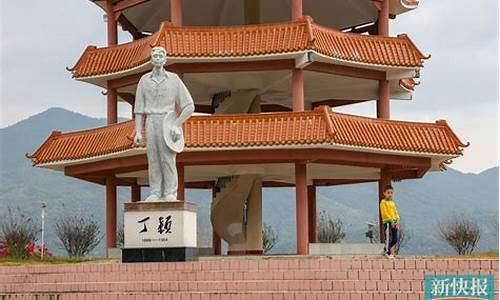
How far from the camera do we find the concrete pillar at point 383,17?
109 ft

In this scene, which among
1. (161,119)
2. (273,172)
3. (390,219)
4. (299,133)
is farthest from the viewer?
(273,172)

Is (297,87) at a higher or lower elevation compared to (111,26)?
lower

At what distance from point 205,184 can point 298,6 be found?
1106 centimetres

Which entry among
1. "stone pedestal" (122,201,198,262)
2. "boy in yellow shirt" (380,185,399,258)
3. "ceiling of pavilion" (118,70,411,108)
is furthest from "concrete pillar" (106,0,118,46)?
"boy in yellow shirt" (380,185,399,258)

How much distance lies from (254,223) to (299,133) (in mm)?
5712

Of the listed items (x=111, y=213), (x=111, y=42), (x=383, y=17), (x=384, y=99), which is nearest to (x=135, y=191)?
(x=111, y=213)

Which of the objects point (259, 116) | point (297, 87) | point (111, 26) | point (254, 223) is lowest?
point (254, 223)

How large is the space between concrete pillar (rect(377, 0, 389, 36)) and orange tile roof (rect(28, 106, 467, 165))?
4414 millimetres

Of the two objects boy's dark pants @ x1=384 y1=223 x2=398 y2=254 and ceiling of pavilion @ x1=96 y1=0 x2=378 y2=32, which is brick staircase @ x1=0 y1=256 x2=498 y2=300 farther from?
ceiling of pavilion @ x1=96 y1=0 x2=378 y2=32

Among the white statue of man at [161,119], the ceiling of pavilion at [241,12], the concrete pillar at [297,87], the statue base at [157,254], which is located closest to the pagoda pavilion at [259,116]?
the concrete pillar at [297,87]

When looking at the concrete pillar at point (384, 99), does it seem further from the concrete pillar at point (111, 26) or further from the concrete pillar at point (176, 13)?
the concrete pillar at point (111, 26)

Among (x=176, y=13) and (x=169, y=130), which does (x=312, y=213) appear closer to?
(x=176, y=13)

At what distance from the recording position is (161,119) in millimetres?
21406

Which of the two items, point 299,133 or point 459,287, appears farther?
point 299,133
